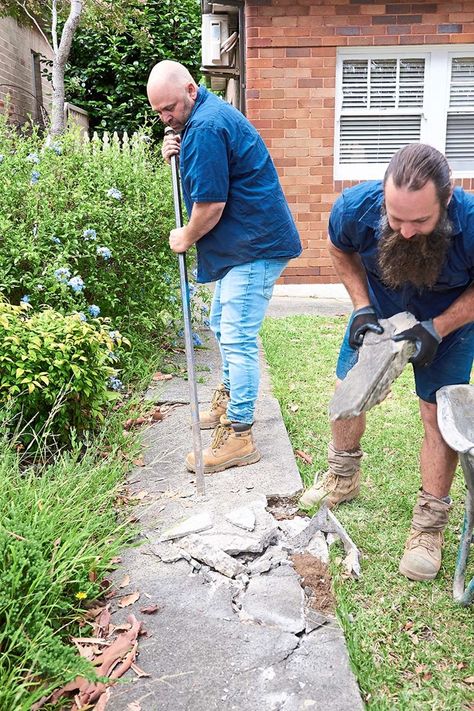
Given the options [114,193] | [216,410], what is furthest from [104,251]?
[216,410]

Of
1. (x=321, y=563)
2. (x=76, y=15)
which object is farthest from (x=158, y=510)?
(x=76, y=15)

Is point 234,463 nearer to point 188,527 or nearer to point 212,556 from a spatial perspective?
point 188,527

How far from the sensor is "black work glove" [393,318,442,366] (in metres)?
2.69


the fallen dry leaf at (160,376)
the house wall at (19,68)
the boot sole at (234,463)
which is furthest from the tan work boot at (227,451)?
the house wall at (19,68)

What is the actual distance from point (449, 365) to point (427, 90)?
7.09 m

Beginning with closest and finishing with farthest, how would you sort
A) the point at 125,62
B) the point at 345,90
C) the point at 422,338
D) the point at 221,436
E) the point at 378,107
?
the point at 422,338 → the point at 221,436 → the point at 345,90 → the point at 378,107 → the point at 125,62

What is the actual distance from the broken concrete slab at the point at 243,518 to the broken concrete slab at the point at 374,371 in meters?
0.79

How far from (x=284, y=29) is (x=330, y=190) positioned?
1998 millimetres

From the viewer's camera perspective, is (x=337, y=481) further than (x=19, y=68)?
No

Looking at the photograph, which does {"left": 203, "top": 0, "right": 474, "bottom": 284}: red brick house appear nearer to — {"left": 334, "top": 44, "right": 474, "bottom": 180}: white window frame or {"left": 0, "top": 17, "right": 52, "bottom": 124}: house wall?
{"left": 334, "top": 44, "right": 474, "bottom": 180}: white window frame

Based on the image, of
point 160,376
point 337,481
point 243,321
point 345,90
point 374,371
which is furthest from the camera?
point 345,90

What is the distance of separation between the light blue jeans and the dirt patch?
1.06 meters

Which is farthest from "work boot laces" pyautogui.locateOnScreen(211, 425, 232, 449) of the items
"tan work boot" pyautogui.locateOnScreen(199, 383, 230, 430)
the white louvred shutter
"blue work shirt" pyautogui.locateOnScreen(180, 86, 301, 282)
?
the white louvred shutter

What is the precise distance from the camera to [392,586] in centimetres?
291
